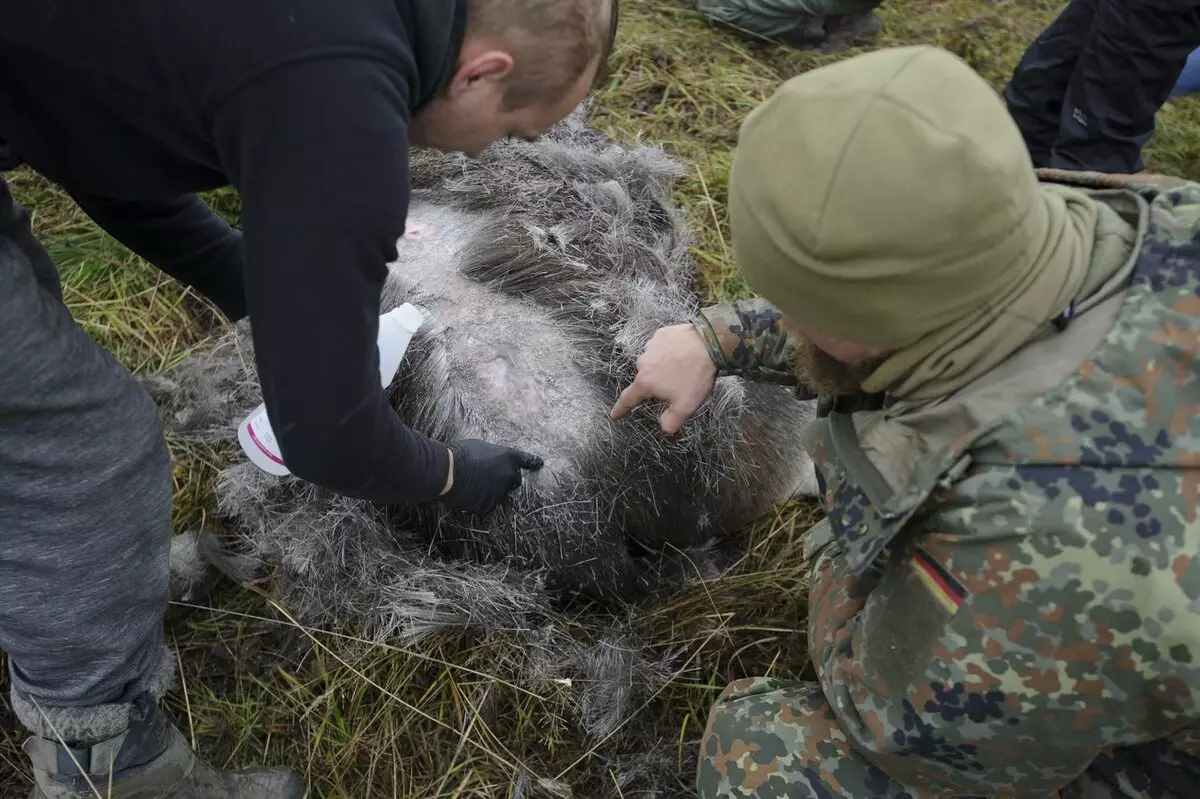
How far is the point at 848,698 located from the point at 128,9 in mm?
1641

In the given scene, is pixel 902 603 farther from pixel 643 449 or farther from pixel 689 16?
pixel 689 16

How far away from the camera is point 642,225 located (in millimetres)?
2758

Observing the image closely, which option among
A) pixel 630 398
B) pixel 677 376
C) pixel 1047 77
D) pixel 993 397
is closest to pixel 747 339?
pixel 677 376

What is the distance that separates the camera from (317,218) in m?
1.12

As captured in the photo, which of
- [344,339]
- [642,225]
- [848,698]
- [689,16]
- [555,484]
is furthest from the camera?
[689,16]

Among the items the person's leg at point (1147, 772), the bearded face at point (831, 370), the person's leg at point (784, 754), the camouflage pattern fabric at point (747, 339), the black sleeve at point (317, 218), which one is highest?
the black sleeve at point (317, 218)

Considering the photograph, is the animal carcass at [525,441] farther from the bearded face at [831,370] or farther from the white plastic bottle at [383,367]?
the bearded face at [831,370]

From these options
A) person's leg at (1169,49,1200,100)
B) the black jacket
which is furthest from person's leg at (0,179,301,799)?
person's leg at (1169,49,1200,100)

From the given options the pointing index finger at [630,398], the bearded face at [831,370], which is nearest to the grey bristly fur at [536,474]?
the pointing index finger at [630,398]

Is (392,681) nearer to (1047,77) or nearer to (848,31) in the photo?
(1047,77)

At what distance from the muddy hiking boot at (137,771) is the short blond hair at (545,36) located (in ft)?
5.03

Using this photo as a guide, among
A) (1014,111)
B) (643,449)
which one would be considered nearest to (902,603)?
(643,449)

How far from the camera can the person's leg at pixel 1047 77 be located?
345cm

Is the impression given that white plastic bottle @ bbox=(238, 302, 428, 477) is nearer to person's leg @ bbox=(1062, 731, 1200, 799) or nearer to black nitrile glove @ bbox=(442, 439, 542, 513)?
black nitrile glove @ bbox=(442, 439, 542, 513)
